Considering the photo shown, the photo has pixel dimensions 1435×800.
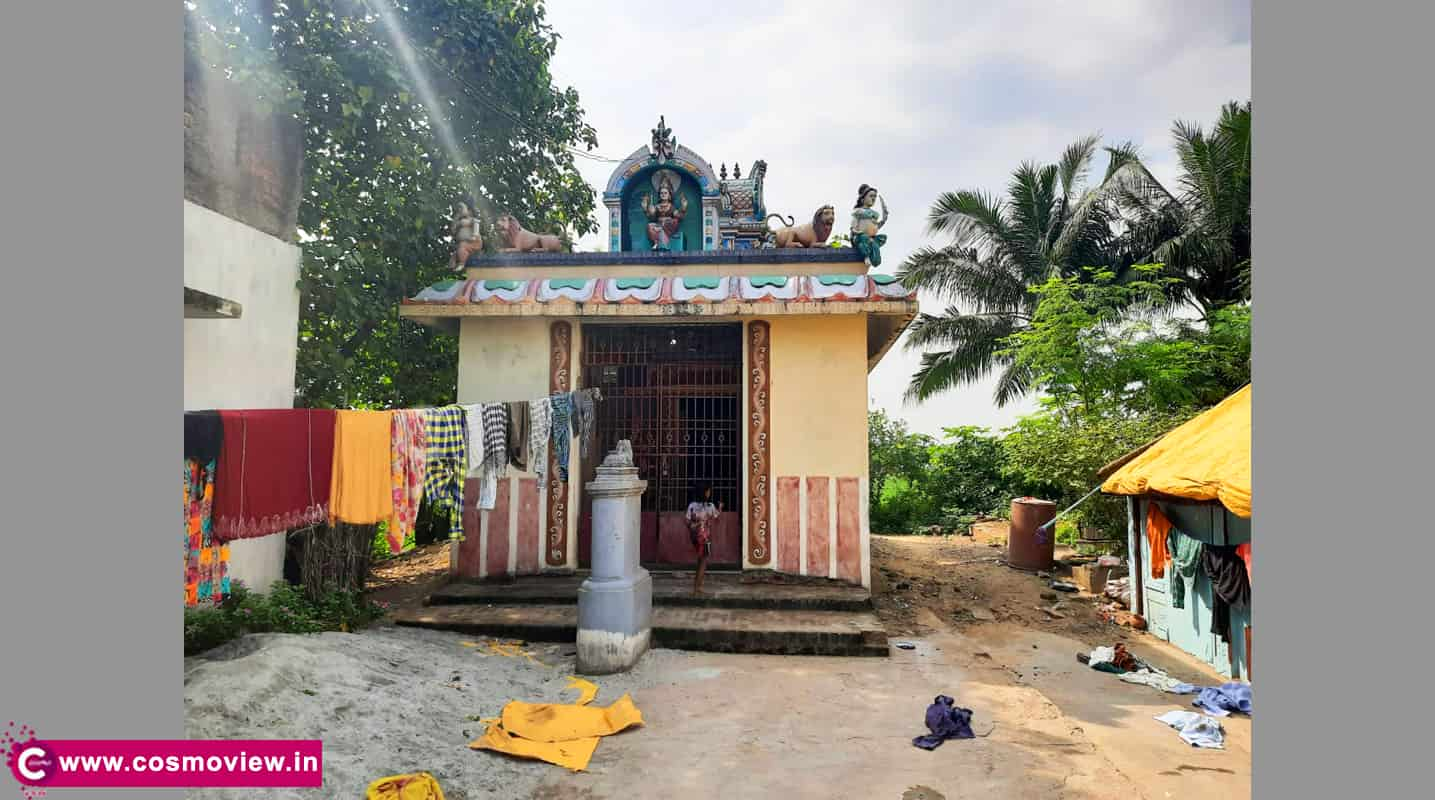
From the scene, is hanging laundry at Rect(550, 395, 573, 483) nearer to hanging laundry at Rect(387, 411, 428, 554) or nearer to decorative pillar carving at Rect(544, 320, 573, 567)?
decorative pillar carving at Rect(544, 320, 573, 567)

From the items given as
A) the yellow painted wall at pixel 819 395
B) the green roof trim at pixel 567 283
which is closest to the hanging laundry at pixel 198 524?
the green roof trim at pixel 567 283

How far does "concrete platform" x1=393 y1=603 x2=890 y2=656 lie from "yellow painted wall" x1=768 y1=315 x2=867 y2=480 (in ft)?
5.89

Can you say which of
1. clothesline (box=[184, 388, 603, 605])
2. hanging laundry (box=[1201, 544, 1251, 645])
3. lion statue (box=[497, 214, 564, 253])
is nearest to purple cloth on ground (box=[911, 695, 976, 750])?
hanging laundry (box=[1201, 544, 1251, 645])

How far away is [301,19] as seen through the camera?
805 centimetres

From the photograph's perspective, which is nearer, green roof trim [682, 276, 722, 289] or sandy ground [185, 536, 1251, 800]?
sandy ground [185, 536, 1251, 800]

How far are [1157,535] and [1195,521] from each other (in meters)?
0.78

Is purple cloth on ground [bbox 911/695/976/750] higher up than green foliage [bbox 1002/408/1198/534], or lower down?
lower down

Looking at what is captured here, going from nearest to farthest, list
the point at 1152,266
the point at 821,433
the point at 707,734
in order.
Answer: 1. the point at 707,734
2. the point at 821,433
3. the point at 1152,266

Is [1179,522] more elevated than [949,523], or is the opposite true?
[1179,522]

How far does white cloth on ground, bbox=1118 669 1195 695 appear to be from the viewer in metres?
6.12

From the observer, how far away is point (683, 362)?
9.38 metres

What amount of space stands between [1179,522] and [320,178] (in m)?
10.6

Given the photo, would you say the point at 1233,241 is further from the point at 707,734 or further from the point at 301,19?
the point at 301,19

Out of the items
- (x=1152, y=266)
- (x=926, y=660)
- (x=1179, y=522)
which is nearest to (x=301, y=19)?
(x=926, y=660)
